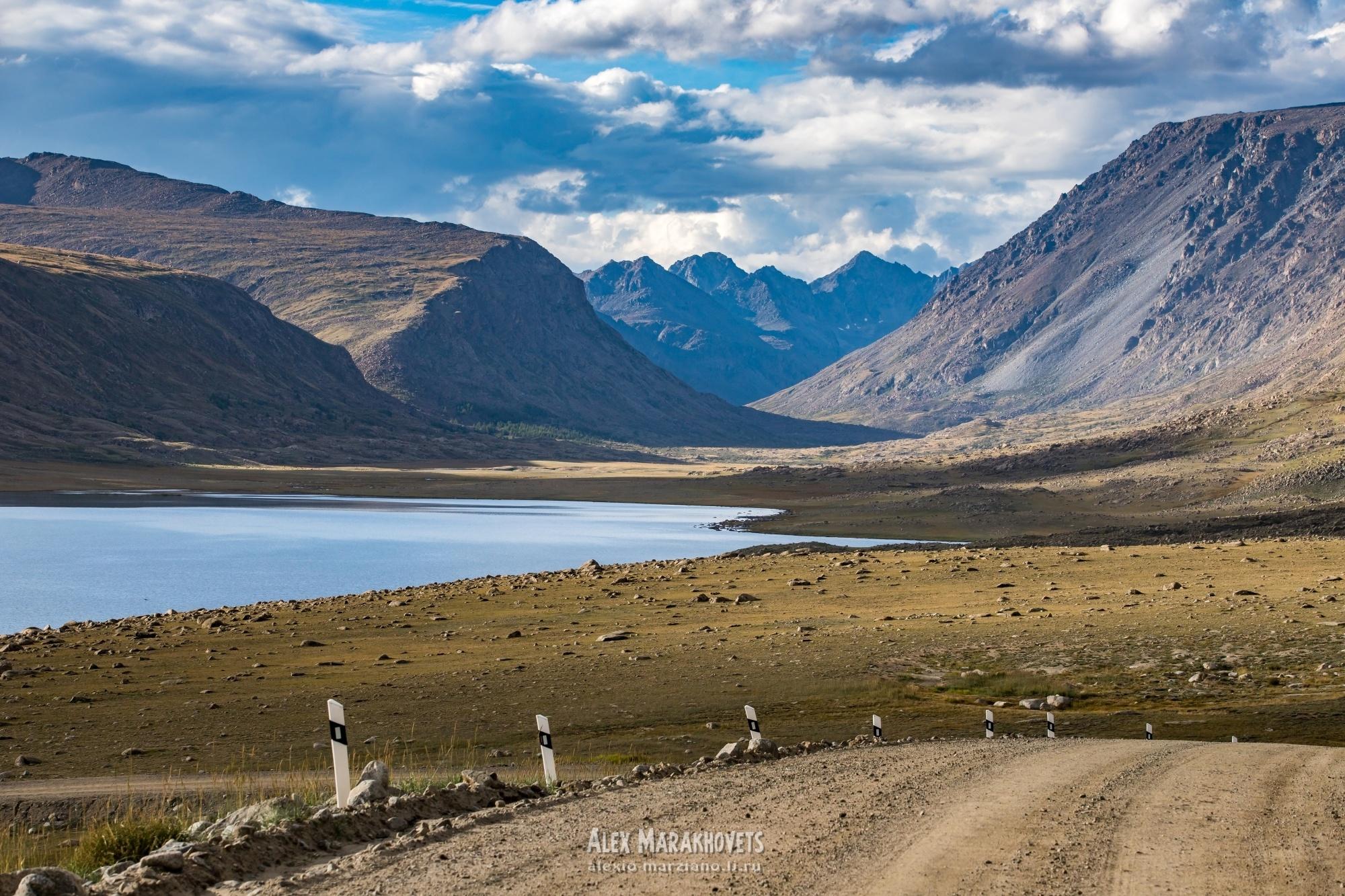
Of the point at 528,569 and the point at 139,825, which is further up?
the point at 139,825

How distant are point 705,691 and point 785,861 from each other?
1493 cm

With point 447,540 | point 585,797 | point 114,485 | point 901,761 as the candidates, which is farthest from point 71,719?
point 114,485

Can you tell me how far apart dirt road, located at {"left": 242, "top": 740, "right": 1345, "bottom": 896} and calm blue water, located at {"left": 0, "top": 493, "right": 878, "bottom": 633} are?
121ft

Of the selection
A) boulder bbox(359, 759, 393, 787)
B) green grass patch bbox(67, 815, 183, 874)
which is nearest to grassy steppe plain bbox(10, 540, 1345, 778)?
boulder bbox(359, 759, 393, 787)

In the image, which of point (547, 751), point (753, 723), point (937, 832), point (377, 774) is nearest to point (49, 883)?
point (377, 774)

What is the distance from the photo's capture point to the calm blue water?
56844mm

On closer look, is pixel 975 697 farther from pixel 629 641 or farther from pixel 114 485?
pixel 114 485

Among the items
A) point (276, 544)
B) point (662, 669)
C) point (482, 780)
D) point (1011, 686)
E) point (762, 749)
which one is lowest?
point (276, 544)

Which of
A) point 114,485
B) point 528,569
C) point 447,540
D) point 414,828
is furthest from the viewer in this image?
point 114,485

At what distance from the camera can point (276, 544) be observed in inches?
3258

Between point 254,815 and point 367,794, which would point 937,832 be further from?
point 254,815

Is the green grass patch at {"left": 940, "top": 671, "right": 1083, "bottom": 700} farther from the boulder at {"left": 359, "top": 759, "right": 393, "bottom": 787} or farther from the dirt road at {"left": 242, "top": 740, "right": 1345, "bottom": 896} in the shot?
the boulder at {"left": 359, "top": 759, "right": 393, "bottom": 787}

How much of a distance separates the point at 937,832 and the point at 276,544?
75.1 metres

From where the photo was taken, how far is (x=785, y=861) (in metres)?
11.8
